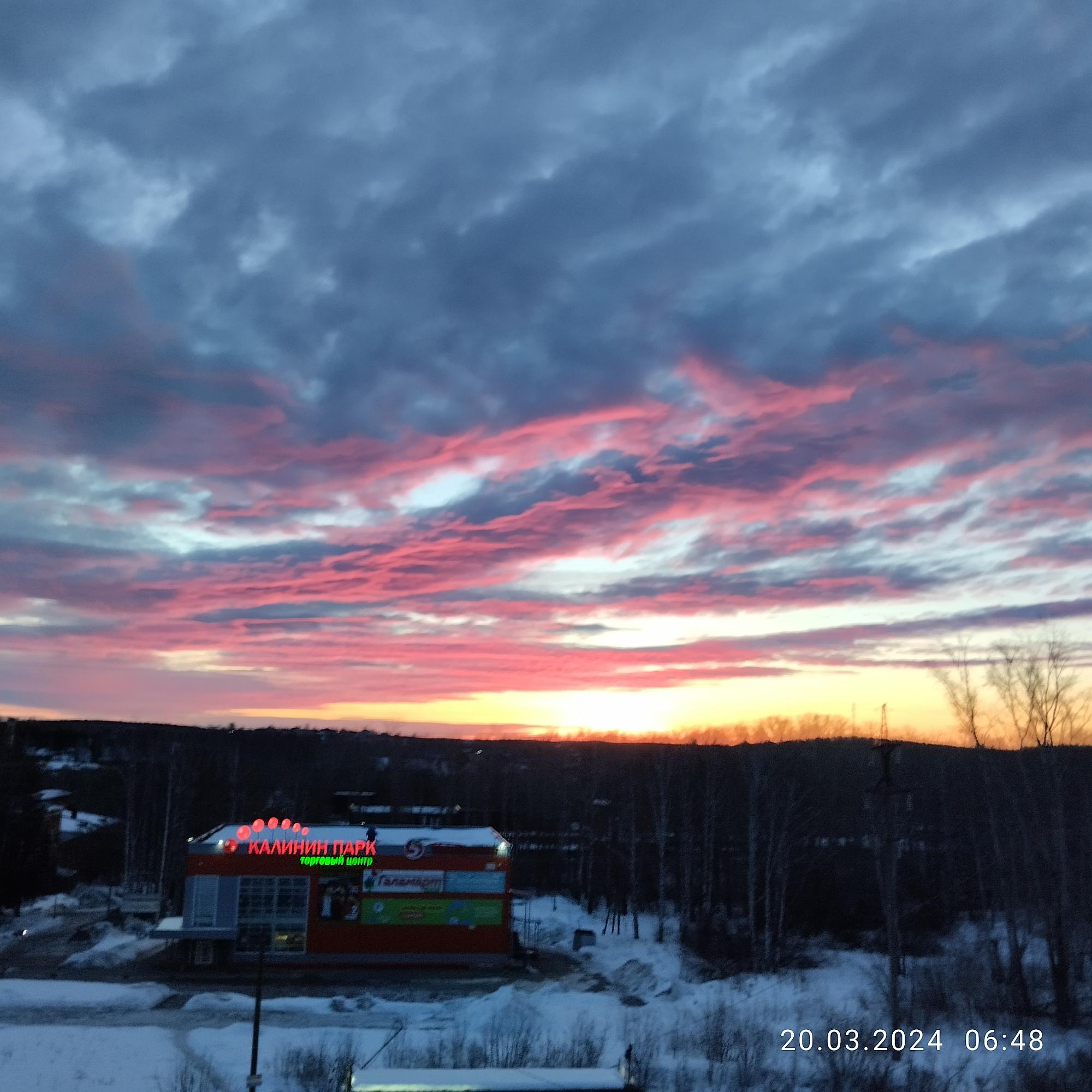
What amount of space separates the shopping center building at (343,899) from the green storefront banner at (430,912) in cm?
3

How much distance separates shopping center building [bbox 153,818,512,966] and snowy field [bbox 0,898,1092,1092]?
223cm

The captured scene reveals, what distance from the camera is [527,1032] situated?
2447 centimetres

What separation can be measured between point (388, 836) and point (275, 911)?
5307mm

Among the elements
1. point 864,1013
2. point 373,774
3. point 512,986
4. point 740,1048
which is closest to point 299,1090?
point 740,1048

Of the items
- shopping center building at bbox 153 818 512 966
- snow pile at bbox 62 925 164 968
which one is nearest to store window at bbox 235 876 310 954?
shopping center building at bbox 153 818 512 966

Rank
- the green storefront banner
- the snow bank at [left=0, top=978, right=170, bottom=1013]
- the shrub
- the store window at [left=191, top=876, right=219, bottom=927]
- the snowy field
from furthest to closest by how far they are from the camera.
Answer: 1. the green storefront banner
2. the store window at [left=191, top=876, right=219, bottom=927]
3. the snow bank at [left=0, top=978, right=170, bottom=1013]
4. the snowy field
5. the shrub

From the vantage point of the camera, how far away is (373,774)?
10938 centimetres

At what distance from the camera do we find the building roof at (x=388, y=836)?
38.5 metres

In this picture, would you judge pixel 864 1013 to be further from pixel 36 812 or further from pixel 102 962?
pixel 36 812

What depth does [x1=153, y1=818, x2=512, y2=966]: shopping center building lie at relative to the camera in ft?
123

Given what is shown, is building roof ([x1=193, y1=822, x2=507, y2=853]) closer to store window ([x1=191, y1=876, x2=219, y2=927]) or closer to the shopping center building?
the shopping center building

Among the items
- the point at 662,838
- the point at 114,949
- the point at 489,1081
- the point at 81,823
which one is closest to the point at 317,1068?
the point at 489,1081

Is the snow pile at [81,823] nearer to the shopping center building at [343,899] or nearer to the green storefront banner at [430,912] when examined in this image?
the shopping center building at [343,899]

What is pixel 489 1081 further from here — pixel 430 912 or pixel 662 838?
pixel 662 838
